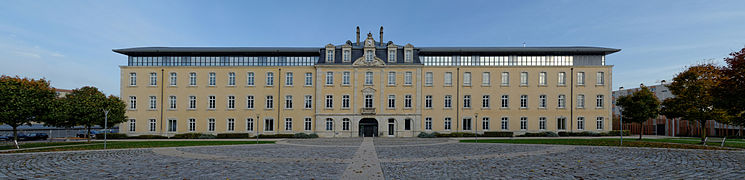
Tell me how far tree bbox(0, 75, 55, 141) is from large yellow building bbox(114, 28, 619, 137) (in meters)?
14.6

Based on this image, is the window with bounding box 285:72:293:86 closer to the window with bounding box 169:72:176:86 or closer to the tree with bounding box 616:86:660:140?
the window with bounding box 169:72:176:86

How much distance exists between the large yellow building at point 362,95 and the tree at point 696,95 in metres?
12.4

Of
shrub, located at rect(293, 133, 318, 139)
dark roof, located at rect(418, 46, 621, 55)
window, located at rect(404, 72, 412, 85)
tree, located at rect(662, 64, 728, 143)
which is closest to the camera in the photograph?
tree, located at rect(662, 64, 728, 143)

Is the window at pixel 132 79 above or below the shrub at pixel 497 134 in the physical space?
above

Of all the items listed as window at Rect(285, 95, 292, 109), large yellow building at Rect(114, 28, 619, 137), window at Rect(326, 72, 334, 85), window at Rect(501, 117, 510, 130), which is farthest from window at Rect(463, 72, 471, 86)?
window at Rect(285, 95, 292, 109)

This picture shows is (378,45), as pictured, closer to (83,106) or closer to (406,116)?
(406,116)

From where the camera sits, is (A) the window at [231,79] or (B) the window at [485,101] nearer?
(A) the window at [231,79]

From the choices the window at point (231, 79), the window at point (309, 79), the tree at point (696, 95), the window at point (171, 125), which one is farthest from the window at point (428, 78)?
the window at point (171, 125)

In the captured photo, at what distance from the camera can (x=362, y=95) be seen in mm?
41062

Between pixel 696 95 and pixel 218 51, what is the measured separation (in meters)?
47.0

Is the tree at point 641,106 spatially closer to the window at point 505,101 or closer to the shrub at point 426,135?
the window at point 505,101

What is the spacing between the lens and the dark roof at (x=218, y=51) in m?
42.2

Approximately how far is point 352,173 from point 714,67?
3373cm

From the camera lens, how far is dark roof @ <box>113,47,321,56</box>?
42.2 m
